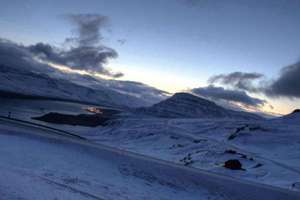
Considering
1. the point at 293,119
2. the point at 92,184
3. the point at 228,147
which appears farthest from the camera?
the point at 293,119

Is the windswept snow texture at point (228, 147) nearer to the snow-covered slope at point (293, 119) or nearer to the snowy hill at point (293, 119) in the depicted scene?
the snow-covered slope at point (293, 119)

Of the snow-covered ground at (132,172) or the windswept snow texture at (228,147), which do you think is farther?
the windswept snow texture at (228,147)

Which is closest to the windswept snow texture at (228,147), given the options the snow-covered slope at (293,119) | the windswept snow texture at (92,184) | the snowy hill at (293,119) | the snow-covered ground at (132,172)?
the snow-covered ground at (132,172)

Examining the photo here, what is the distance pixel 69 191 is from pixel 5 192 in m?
3.17

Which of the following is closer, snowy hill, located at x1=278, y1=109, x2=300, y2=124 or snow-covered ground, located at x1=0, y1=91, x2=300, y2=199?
snow-covered ground, located at x1=0, y1=91, x2=300, y2=199

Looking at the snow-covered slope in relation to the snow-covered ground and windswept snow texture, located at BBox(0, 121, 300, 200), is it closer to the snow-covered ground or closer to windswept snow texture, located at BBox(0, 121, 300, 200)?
the snow-covered ground

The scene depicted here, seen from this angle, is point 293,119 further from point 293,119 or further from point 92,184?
point 92,184

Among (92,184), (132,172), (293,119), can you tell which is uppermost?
(293,119)

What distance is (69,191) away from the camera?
1545cm

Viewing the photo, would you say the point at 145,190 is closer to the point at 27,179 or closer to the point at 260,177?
the point at 27,179

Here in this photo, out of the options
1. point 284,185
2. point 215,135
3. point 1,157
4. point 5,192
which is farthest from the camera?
point 215,135

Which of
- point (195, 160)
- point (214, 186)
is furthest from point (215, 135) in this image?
point (214, 186)

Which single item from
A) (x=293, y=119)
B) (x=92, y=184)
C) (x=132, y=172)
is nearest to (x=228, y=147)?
(x=132, y=172)

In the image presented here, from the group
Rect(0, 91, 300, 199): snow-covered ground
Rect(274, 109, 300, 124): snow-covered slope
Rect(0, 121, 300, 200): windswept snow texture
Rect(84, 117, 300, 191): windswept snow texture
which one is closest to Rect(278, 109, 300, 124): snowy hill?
Rect(274, 109, 300, 124): snow-covered slope
